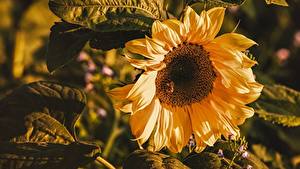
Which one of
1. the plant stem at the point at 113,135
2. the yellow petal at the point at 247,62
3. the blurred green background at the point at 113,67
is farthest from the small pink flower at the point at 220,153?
the plant stem at the point at 113,135

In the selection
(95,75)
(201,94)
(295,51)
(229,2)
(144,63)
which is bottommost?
(295,51)

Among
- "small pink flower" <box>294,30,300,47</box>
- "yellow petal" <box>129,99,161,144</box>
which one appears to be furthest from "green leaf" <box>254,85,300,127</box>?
"small pink flower" <box>294,30,300,47</box>

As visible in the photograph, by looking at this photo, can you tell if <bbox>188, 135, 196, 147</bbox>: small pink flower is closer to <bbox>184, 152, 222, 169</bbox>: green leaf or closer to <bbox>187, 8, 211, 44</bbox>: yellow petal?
<bbox>184, 152, 222, 169</bbox>: green leaf

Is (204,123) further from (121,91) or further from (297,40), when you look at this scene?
(297,40)

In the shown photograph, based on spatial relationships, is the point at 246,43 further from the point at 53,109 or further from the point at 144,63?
the point at 53,109

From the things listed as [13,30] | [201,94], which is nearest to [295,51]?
[13,30]

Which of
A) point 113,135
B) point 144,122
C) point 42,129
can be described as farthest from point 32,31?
point 144,122
